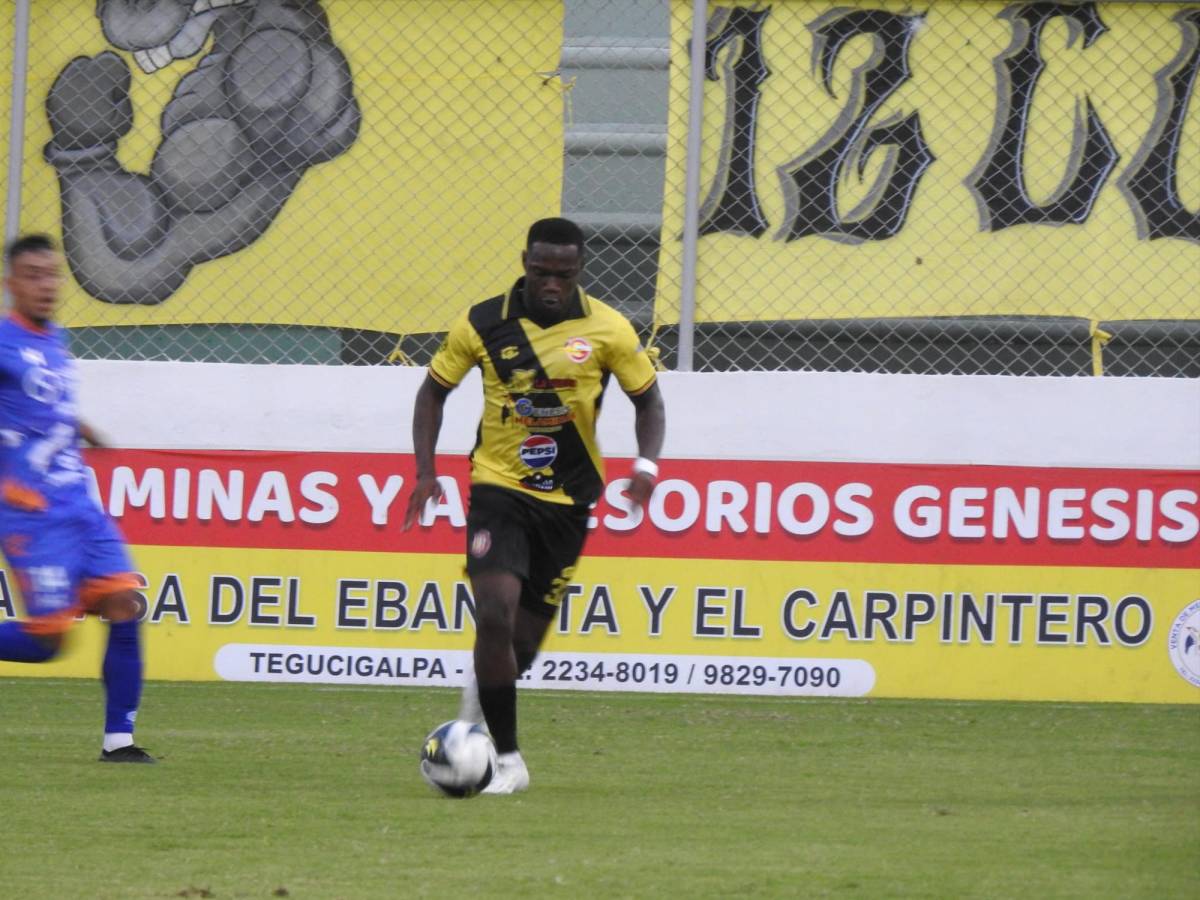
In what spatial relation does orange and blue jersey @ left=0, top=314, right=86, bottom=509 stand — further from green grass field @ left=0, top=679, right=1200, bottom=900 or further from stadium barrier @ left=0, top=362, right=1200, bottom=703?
stadium barrier @ left=0, top=362, right=1200, bottom=703

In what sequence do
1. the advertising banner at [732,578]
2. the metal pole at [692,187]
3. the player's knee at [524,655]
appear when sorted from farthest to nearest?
the metal pole at [692,187] < the advertising banner at [732,578] < the player's knee at [524,655]

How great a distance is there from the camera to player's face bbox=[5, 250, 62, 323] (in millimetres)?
6941

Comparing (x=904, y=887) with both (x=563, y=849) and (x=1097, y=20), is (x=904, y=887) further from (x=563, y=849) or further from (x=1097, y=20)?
(x=1097, y=20)

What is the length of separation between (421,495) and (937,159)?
4.12 meters

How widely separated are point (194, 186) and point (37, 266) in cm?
324

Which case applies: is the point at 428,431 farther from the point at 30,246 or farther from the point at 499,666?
the point at 30,246

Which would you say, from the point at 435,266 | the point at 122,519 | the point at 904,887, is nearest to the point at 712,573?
the point at 435,266

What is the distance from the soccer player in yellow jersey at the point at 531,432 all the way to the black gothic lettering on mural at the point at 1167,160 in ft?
12.8

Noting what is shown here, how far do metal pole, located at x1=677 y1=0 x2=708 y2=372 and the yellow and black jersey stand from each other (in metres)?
2.91

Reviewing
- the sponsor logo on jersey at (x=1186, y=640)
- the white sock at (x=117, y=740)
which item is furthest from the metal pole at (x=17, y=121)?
the sponsor logo on jersey at (x=1186, y=640)

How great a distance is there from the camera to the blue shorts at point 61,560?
6.80 meters

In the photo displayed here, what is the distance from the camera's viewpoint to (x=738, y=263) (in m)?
10.1

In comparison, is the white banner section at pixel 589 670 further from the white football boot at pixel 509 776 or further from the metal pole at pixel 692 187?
the white football boot at pixel 509 776

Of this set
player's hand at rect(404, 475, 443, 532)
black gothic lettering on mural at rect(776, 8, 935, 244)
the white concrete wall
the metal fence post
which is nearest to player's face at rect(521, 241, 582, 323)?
player's hand at rect(404, 475, 443, 532)
